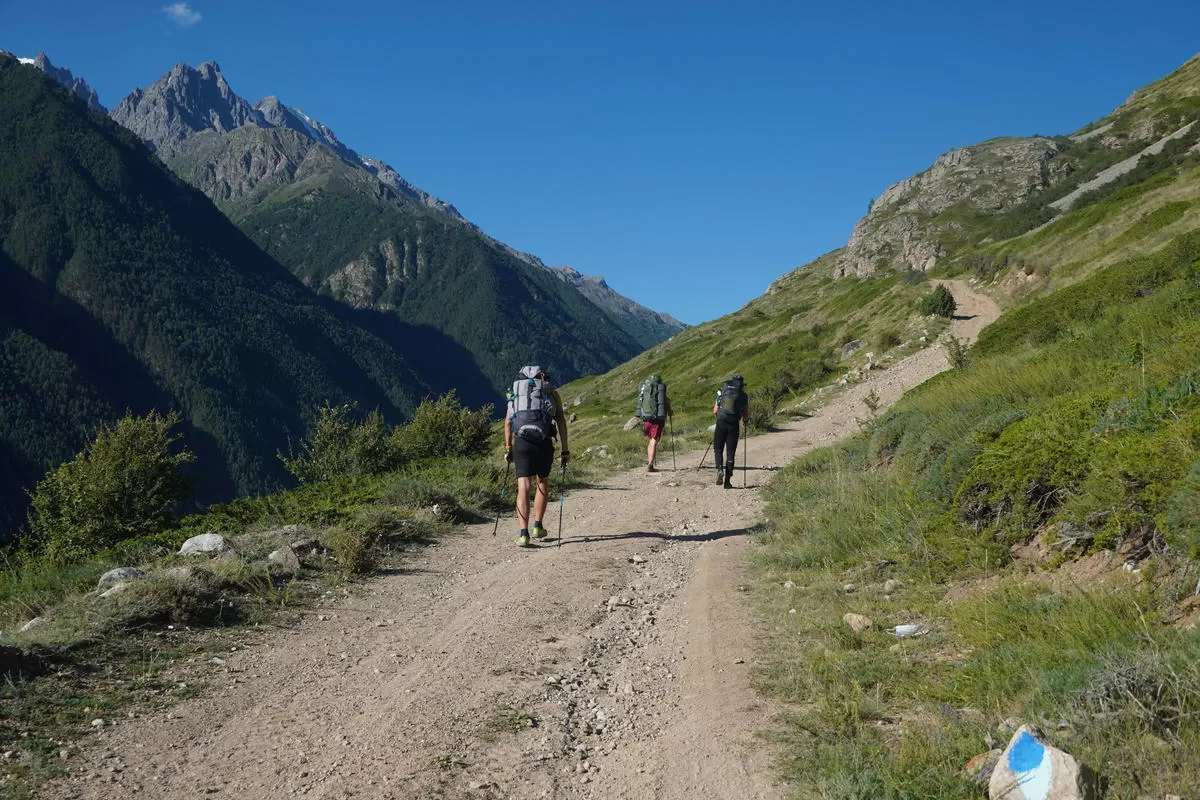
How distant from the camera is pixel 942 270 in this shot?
198 feet

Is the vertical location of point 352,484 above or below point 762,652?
A: above

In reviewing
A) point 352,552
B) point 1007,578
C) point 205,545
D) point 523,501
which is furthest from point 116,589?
point 1007,578

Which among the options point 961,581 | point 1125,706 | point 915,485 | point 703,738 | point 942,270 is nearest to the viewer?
point 1125,706

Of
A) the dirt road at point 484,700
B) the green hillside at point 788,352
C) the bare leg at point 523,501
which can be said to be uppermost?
the green hillside at point 788,352

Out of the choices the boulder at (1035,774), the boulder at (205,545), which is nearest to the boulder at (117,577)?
the boulder at (205,545)

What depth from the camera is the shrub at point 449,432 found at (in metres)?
19.6

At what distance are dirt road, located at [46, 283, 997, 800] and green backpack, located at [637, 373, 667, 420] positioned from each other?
790 centimetres

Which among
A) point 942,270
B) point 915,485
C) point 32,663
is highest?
point 942,270

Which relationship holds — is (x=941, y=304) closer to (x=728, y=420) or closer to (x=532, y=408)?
(x=728, y=420)

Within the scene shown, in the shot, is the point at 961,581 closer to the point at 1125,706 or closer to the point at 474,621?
the point at 1125,706

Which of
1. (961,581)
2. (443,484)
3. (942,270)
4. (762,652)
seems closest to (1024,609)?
(961,581)

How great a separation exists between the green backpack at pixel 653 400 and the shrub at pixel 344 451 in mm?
6083

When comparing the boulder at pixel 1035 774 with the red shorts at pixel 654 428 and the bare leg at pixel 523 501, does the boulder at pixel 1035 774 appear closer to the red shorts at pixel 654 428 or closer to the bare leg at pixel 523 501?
the bare leg at pixel 523 501

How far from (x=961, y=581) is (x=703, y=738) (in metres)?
2.94
